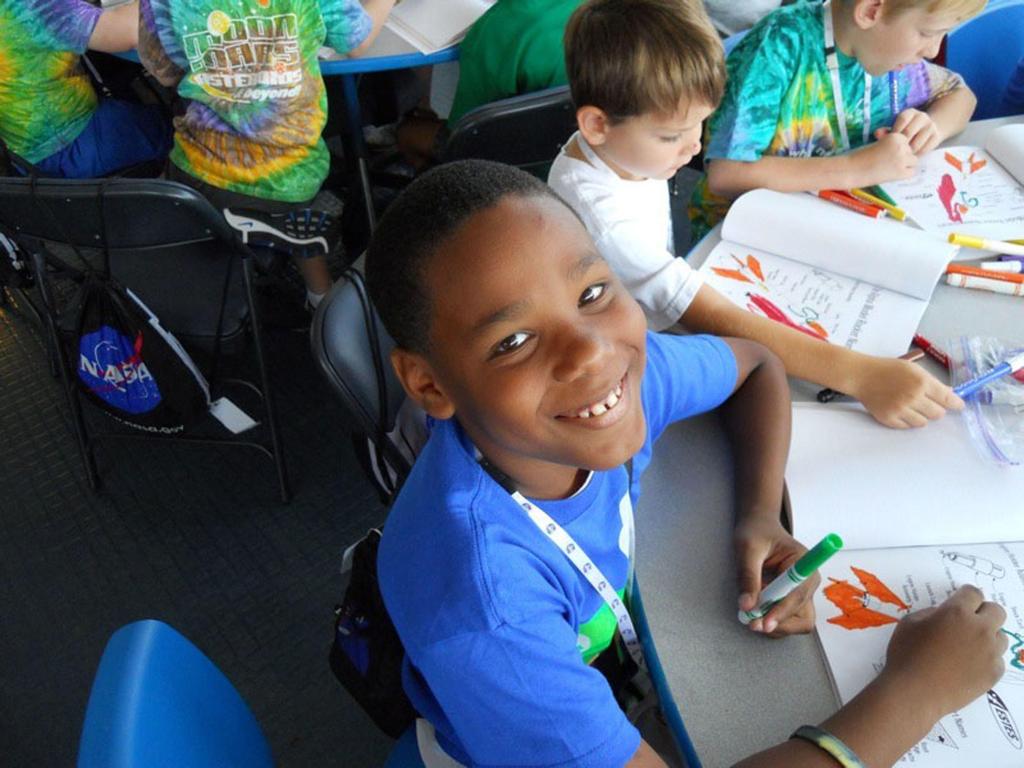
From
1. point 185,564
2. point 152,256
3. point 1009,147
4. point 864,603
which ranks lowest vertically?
point 185,564

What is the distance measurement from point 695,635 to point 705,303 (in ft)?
1.65

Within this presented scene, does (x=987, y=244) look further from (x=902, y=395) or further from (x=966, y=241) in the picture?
(x=902, y=395)

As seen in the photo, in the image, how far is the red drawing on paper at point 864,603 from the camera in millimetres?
792

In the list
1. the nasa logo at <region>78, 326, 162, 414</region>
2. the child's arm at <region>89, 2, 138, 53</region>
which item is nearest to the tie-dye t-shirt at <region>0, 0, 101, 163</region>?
the child's arm at <region>89, 2, 138, 53</region>

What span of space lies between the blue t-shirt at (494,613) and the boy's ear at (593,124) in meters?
0.65

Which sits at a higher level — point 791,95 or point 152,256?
point 791,95

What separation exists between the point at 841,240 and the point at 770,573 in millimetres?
590

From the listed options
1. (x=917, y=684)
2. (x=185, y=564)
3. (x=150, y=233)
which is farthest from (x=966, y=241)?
(x=185, y=564)

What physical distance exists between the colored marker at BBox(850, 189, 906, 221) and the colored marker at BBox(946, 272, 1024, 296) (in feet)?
0.55

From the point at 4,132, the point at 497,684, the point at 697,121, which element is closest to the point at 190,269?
the point at 4,132

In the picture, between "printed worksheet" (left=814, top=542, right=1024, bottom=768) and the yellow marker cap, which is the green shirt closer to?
the yellow marker cap

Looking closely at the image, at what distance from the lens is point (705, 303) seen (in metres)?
1.15

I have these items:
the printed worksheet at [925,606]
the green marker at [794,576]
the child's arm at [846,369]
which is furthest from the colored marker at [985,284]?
the green marker at [794,576]

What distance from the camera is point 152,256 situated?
1.88 metres
